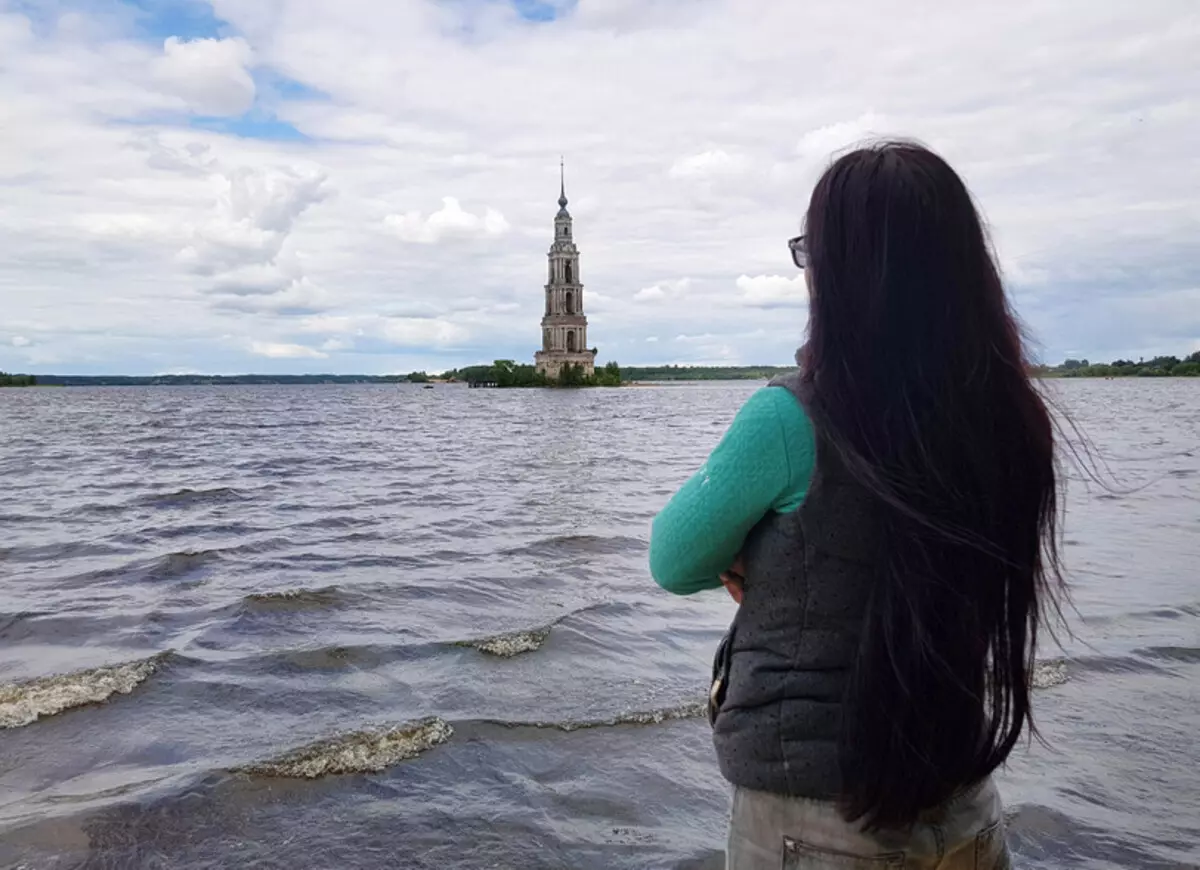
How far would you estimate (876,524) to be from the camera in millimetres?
1851

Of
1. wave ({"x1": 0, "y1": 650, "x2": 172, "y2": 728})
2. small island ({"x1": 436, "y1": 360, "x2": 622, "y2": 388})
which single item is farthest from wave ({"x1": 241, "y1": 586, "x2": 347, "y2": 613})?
small island ({"x1": 436, "y1": 360, "x2": 622, "y2": 388})

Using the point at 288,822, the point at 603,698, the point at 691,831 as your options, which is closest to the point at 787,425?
the point at 691,831

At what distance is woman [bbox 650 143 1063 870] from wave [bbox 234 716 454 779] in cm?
400

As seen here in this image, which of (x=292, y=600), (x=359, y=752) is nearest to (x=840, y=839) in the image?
(x=359, y=752)

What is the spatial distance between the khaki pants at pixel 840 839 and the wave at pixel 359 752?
3912mm

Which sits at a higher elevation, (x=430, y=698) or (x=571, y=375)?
(x=571, y=375)

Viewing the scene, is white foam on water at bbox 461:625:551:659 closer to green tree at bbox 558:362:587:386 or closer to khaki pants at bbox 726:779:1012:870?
khaki pants at bbox 726:779:1012:870

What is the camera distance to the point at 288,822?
4.85 m

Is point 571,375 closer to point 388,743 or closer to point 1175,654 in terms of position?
point 1175,654

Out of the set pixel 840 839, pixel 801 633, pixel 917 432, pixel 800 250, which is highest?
pixel 800 250

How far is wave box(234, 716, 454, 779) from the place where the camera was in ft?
17.8

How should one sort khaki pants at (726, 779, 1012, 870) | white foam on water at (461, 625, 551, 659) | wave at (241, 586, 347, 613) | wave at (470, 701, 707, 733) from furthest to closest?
wave at (241, 586, 347, 613) → white foam on water at (461, 625, 551, 659) → wave at (470, 701, 707, 733) → khaki pants at (726, 779, 1012, 870)

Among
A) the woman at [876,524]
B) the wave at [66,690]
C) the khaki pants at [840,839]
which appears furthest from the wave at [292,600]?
→ the woman at [876,524]

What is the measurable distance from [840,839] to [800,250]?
4.04 ft
